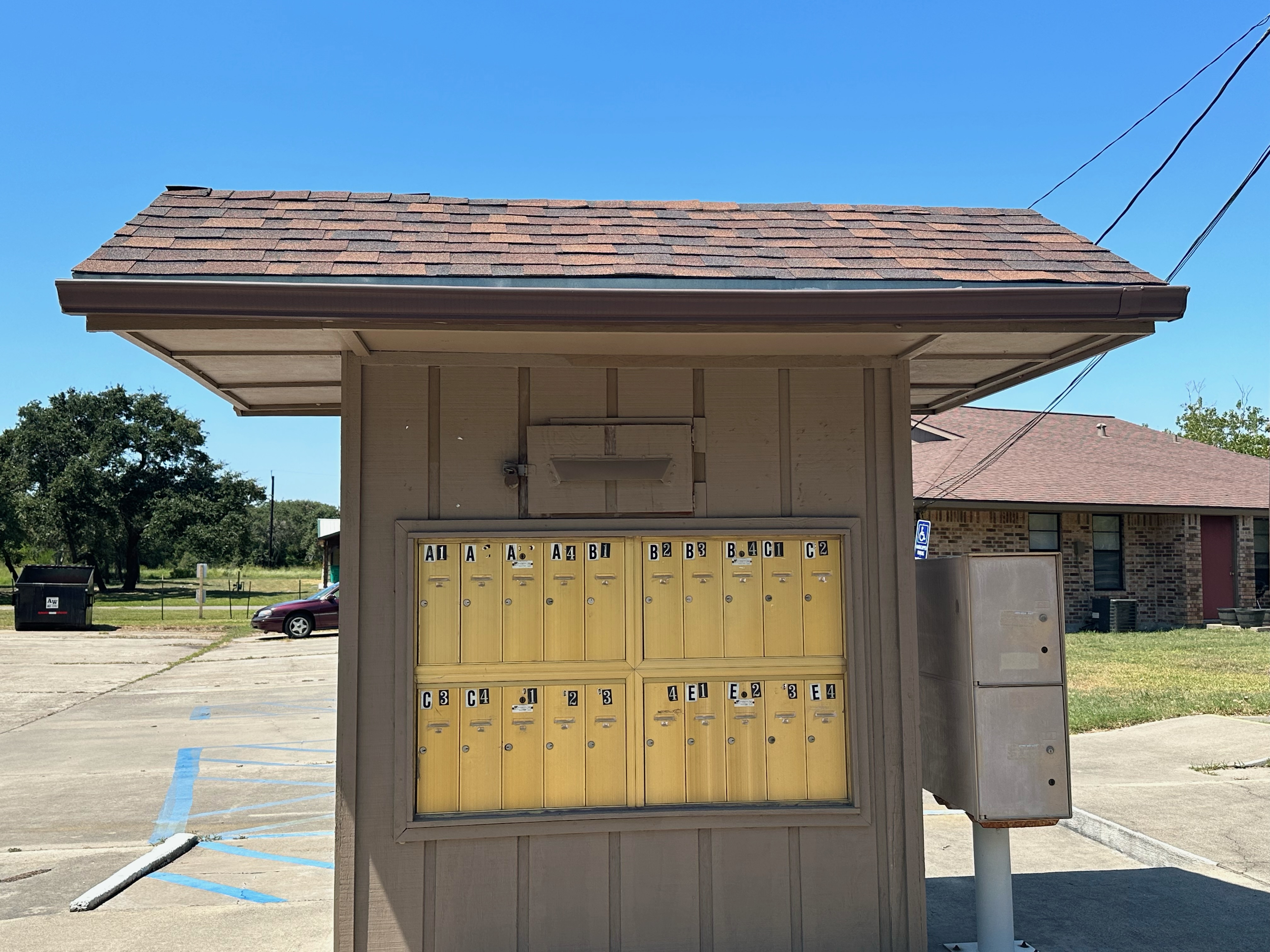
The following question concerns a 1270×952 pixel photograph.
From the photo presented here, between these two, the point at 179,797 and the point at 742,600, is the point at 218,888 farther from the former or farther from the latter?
the point at 742,600

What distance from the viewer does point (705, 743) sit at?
4.77m

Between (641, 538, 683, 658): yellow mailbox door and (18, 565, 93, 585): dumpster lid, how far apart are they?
26.8m

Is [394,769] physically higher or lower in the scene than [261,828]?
higher

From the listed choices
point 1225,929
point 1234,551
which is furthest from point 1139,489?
point 1225,929

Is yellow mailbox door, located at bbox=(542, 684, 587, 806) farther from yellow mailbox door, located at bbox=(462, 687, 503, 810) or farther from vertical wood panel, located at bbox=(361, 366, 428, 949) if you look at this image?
vertical wood panel, located at bbox=(361, 366, 428, 949)

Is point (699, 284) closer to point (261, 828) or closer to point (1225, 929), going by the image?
point (1225, 929)

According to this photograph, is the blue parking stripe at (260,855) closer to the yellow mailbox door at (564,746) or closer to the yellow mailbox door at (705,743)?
the yellow mailbox door at (564,746)

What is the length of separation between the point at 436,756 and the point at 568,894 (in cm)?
84

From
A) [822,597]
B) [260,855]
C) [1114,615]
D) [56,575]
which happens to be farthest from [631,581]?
[56,575]

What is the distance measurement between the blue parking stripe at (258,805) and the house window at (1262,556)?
24377 mm

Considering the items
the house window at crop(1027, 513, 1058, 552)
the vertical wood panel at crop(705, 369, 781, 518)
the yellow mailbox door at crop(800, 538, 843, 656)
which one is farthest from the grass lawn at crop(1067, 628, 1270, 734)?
the vertical wood panel at crop(705, 369, 781, 518)

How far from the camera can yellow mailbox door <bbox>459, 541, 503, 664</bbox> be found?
4.67 m

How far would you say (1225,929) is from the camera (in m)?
5.22

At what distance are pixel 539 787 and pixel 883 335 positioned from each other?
99.0 inches
